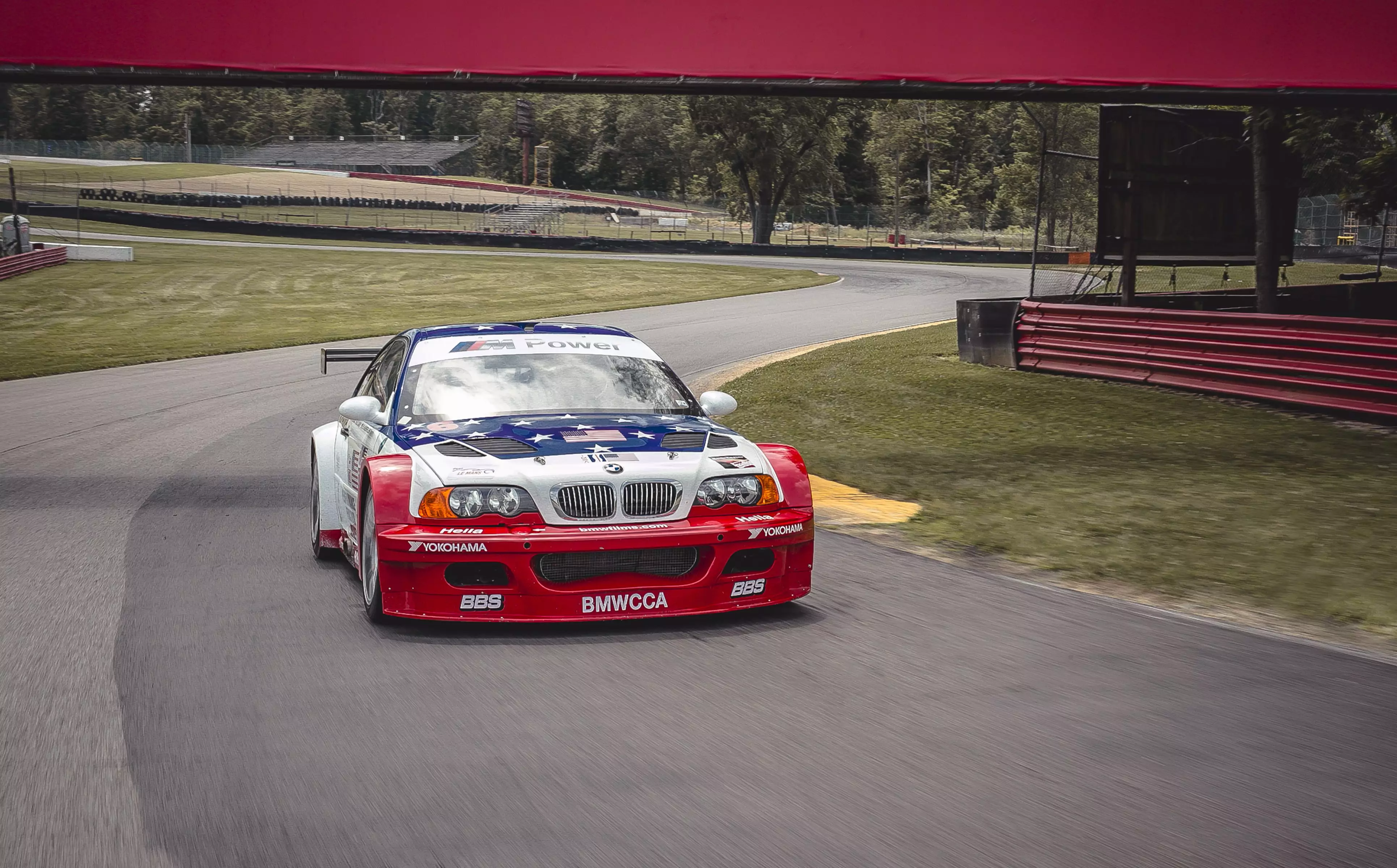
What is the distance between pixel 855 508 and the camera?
32.3 feet

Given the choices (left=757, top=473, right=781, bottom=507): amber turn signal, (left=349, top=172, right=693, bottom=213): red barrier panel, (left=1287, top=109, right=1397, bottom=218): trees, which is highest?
(left=349, top=172, right=693, bottom=213): red barrier panel

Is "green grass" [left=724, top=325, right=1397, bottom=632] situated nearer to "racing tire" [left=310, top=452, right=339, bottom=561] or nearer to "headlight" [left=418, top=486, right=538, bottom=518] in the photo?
"headlight" [left=418, top=486, right=538, bottom=518]

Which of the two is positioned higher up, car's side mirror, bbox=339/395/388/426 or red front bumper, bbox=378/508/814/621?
car's side mirror, bbox=339/395/388/426

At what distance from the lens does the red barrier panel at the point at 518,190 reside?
3593 inches

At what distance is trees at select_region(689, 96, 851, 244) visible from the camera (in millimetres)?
65375

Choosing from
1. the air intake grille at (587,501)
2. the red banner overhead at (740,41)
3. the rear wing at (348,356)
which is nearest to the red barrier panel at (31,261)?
the red banner overhead at (740,41)

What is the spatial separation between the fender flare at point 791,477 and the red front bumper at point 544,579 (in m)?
0.32

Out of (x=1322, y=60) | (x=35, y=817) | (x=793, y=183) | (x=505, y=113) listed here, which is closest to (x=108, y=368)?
(x=1322, y=60)

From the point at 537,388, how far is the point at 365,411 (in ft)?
2.83

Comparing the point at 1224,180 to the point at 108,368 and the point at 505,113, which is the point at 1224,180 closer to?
the point at 108,368

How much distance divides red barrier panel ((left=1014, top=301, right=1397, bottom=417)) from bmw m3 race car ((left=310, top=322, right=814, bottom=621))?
9.85 meters

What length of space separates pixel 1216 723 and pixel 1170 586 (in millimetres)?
2754

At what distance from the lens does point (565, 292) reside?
40625 mm

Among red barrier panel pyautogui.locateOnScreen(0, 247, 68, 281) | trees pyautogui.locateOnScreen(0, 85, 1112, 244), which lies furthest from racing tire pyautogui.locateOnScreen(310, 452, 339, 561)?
red barrier panel pyautogui.locateOnScreen(0, 247, 68, 281)
